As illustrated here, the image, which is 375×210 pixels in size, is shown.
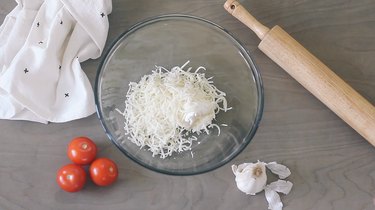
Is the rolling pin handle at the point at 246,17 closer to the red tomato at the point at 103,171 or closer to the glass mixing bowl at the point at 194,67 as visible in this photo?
the glass mixing bowl at the point at 194,67

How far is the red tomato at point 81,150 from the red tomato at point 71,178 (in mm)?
23

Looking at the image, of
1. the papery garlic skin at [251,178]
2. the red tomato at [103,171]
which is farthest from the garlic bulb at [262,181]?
the red tomato at [103,171]

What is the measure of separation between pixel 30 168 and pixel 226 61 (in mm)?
585

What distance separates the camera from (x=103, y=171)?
4.27 ft

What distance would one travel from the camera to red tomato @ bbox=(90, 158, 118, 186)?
1301mm

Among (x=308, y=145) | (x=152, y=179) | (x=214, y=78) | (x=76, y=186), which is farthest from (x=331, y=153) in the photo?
(x=76, y=186)

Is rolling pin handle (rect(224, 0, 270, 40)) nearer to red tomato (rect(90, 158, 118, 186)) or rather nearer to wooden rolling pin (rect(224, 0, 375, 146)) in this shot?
wooden rolling pin (rect(224, 0, 375, 146))

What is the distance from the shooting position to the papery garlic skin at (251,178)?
1310 millimetres

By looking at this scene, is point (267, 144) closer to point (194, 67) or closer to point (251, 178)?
point (251, 178)

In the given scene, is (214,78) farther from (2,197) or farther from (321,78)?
(2,197)

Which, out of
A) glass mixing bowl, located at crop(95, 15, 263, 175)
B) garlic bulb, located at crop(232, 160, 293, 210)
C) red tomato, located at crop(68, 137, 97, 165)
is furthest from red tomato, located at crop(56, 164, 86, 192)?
garlic bulb, located at crop(232, 160, 293, 210)

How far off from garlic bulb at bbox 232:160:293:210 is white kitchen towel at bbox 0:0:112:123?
0.42 metres

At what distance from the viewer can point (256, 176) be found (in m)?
1.31

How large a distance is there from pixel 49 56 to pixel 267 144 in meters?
0.61
